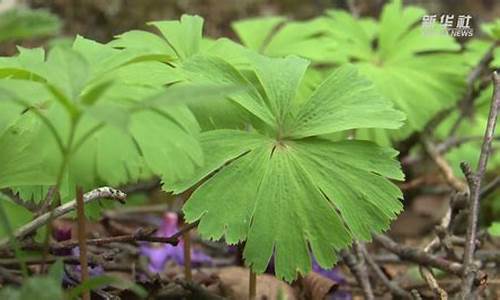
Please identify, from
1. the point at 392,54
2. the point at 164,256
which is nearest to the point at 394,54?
the point at 392,54

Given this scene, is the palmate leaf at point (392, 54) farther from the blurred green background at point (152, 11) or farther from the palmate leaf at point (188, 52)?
the blurred green background at point (152, 11)

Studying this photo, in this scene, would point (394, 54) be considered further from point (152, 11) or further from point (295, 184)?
point (152, 11)

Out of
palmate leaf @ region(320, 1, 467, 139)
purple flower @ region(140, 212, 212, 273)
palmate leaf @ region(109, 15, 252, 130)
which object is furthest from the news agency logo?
purple flower @ region(140, 212, 212, 273)

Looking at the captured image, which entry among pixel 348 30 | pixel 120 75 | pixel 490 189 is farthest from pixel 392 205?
pixel 348 30

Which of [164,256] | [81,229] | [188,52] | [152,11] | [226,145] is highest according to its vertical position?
[152,11]

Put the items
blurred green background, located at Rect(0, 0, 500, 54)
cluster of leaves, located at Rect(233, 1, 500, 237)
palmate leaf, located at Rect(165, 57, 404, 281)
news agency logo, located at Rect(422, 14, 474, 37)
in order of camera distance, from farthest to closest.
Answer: blurred green background, located at Rect(0, 0, 500, 54)
cluster of leaves, located at Rect(233, 1, 500, 237)
news agency logo, located at Rect(422, 14, 474, 37)
palmate leaf, located at Rect(165, 57, 404, 281)

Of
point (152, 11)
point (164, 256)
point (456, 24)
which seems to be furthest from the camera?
point (152, 11)

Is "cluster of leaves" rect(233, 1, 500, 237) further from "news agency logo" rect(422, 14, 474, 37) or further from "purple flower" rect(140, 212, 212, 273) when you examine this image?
"purple flower" rect(140, 212, 212, 273)

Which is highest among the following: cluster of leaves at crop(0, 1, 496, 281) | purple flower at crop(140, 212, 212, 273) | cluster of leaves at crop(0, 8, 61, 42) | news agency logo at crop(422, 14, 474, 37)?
news agency logo at crop(422, 14, 474, 37)

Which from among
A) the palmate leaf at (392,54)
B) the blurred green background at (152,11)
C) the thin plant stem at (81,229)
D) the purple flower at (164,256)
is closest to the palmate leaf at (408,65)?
the palmate leaf at (392,54)
